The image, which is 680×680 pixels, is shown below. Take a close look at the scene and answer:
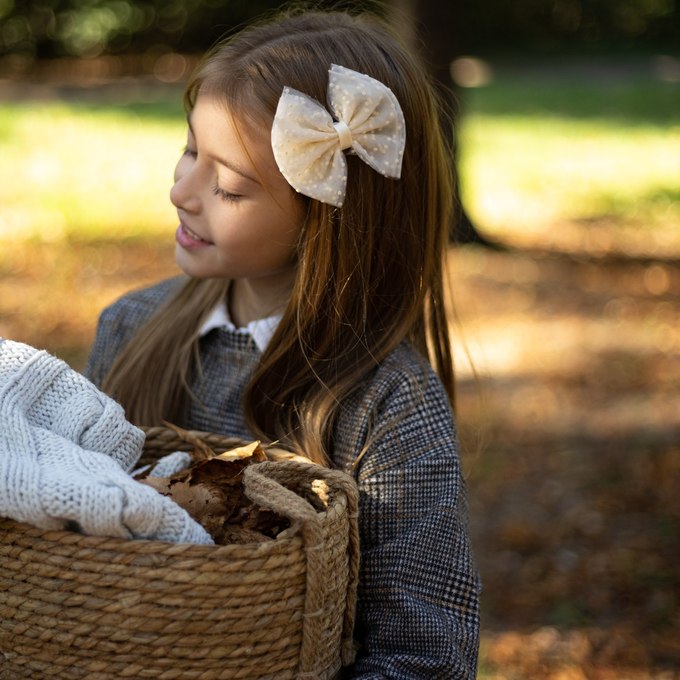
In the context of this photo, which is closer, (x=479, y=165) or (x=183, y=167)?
(x=183, y=167)

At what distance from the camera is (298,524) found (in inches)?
58.2

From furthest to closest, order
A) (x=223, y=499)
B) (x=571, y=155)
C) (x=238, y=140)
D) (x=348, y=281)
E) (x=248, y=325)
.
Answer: (x=571, y=155) < (x=248, y=325) < (x=348, y=281) < (x=238, y=140) < (x=223, y=499)

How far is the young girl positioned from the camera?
1842mm

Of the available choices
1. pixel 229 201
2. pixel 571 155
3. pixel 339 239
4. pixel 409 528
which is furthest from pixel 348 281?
pixel 571 155

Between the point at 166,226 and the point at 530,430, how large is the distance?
4.01 meters

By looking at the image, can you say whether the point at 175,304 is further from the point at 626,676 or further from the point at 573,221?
the point at 573,221

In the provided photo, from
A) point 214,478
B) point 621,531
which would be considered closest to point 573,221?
point 621,531

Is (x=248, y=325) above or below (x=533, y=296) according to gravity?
above

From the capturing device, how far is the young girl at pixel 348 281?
1842 millimetres

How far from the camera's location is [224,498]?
Answer: 1.65 metres

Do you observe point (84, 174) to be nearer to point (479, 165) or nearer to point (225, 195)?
point (479, 165)

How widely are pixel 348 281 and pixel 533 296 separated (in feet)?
16.4

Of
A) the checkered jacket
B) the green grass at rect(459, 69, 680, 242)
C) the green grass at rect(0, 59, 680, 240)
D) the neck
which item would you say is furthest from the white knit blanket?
the green grass at rect(459, 69, 680, 242)

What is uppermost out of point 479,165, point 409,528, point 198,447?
point 198,447
